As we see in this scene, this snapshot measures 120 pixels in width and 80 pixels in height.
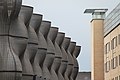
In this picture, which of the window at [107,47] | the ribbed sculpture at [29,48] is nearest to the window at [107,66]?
the window at [107,47]

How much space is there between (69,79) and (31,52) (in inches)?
927

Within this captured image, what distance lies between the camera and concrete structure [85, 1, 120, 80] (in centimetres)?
7750

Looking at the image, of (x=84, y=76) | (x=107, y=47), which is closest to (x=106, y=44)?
(x=107, y=47)

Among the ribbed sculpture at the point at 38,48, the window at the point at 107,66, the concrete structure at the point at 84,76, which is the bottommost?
the concrete structure at the point at 84,76

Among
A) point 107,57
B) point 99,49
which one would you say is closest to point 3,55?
point 107,57

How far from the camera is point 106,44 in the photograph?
87.2 meters

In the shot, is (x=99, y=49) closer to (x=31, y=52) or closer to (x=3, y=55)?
(x=31, y=52)

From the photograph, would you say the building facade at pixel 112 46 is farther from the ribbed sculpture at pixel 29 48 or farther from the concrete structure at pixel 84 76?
the concrete structure at pixel 84 76

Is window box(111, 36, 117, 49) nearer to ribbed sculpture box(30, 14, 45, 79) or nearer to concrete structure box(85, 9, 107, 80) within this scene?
concrete structure box(85, 9, 107, 80)

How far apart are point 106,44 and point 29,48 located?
45.1 m

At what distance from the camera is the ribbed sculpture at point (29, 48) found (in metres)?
35.5

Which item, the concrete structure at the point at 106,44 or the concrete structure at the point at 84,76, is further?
the concrete structure at the point at 84,76

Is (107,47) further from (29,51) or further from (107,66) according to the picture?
(29,51)

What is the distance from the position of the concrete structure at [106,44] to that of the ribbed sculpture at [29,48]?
11.9 m
